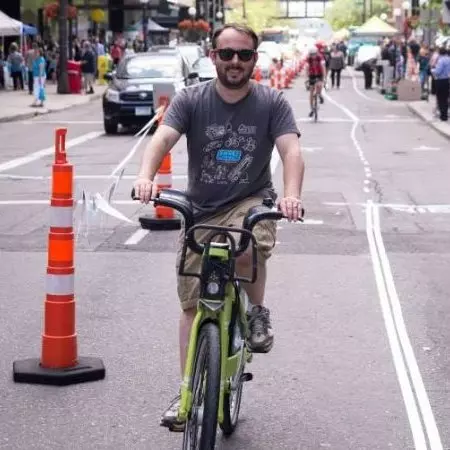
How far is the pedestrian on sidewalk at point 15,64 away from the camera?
141 ft

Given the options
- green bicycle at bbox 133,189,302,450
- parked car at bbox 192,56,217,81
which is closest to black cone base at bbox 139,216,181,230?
green bicycle at bbox 133,189,302,450

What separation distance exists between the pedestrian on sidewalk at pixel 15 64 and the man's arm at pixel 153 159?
126 ft

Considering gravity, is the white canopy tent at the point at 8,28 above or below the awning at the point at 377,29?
above

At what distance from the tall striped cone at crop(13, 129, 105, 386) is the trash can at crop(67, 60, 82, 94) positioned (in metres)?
38.7

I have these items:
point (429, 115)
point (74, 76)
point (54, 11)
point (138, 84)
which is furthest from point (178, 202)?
point (54, 11)

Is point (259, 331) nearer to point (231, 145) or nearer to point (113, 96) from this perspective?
point (231, 145)

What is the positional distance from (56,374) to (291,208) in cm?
217

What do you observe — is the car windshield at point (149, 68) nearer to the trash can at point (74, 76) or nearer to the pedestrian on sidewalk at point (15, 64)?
the pedestrian on sidewalk at point (15, 64)

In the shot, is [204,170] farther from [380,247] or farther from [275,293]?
[380,247]

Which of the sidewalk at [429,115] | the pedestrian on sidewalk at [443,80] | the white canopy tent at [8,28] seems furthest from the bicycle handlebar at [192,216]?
the white canopy tent at [8,28]

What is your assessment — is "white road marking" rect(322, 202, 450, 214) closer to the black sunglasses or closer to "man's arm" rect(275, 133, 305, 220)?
"man's arm" rect(275, 133, 305, 220)

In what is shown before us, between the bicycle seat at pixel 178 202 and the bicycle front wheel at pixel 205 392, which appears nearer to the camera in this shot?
the bicycle front wheel at pixel 205 392

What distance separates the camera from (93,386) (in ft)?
21.8

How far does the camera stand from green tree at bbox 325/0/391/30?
141 meters
